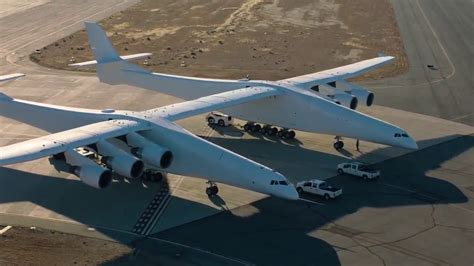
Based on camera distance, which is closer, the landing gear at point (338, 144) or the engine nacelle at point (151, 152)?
the engine nacelle at point (151, 152)

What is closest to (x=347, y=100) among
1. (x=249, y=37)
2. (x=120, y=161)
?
(x=120, y=161)

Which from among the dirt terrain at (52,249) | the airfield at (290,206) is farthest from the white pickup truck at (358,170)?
the dirt terrain at (52,249)

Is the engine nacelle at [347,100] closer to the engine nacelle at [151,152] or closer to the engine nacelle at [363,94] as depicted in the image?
the engine nacelle at [363,94]

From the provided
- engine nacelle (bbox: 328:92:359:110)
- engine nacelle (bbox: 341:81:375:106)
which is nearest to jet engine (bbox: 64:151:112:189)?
engine nacelle (bbox: 328:92:359:110)

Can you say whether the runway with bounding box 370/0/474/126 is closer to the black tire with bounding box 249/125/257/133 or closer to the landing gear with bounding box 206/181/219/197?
the black tire with bounding box 249/125/257/133

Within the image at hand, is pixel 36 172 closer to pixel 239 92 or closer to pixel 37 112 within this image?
pixel 37 112

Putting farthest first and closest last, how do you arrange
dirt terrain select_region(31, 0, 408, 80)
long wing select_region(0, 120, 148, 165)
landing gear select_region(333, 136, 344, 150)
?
dirt terrain select_region(31, 0, 408, 80), landing gear select_region(333, 136, 344, 150), long wing select_region(0, 120, 148, 165)

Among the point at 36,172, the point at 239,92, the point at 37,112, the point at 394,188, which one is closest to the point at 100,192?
the point at 36,172
